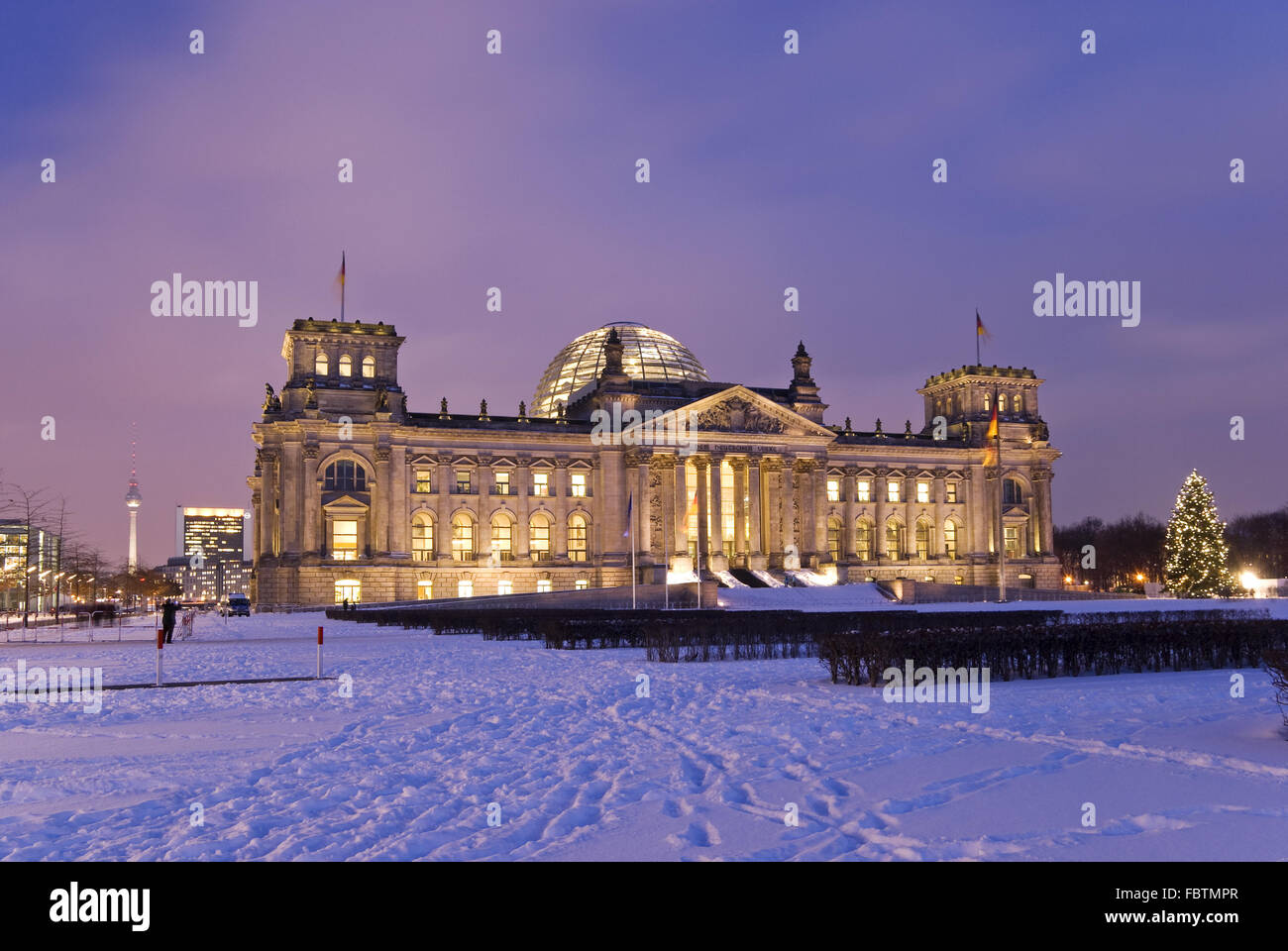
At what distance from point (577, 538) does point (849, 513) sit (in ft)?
85.7

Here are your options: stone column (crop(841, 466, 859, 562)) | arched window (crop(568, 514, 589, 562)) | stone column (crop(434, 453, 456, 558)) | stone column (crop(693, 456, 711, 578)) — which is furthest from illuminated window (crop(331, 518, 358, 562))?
stone column (crop(841, 466, 859, 562))

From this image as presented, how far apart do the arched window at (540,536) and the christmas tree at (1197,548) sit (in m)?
49.4

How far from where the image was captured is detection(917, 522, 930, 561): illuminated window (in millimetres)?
104500

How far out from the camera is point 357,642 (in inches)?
1566

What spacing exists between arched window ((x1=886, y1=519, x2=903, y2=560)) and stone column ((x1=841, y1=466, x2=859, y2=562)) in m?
3.84

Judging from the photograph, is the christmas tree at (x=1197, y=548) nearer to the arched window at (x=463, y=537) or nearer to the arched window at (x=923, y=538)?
the arched window at (x=923, y=538)

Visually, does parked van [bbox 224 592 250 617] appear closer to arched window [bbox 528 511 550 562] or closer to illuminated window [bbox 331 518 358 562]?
illuminated window [bbox 331 518 358 562]

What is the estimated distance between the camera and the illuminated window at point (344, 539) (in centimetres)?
8619

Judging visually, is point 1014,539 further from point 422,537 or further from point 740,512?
point 422,537

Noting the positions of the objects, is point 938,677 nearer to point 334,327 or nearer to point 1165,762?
point 1165,762

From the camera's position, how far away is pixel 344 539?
86.6m

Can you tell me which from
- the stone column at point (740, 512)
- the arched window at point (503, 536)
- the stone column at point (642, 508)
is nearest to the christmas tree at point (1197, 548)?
the stone column at point (740, 512)

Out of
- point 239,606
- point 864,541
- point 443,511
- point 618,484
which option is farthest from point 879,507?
point 239,606
